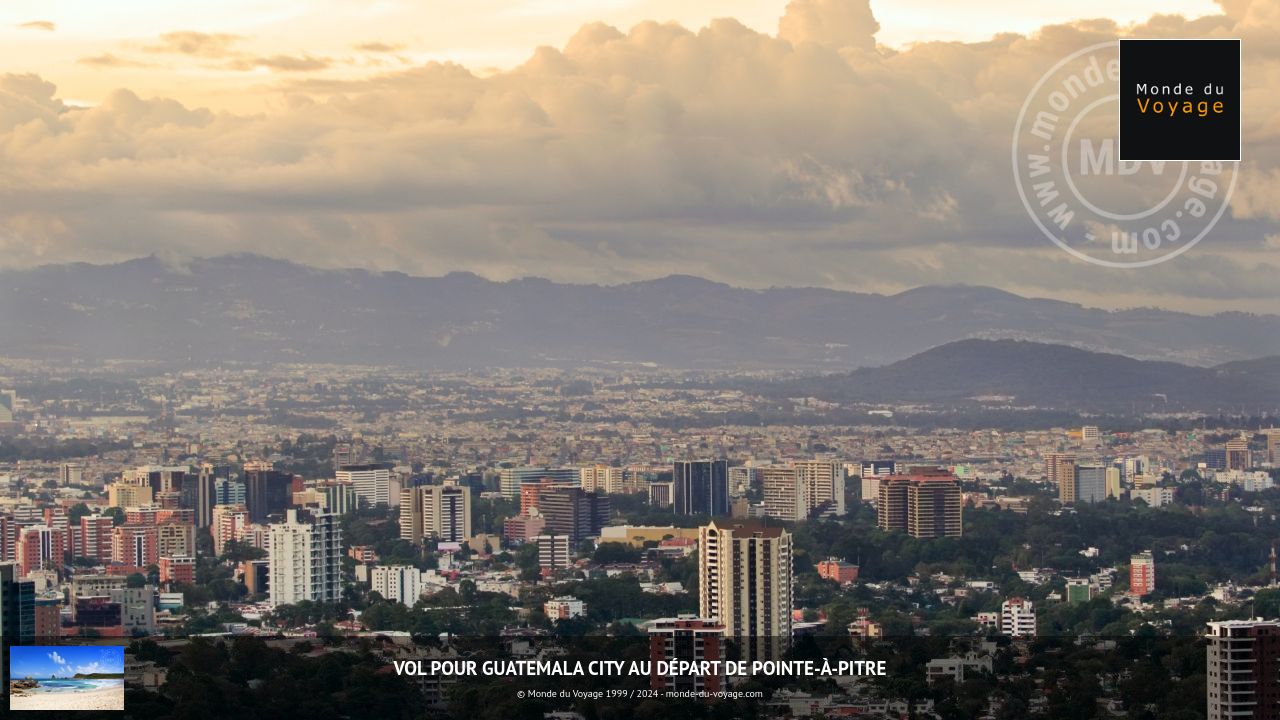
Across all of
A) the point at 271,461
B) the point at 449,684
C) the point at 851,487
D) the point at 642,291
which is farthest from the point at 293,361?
the point at 449,684

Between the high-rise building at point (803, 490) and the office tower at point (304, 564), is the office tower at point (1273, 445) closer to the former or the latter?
the high-rise building at point (803, 490)

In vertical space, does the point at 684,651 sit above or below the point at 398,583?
above

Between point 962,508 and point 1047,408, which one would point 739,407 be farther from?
point 962,508

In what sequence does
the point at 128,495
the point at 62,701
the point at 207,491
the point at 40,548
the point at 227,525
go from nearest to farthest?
the point at 62,701, the point at 40,548, the point at 227,525, the point at 207,491, the point at 128,495

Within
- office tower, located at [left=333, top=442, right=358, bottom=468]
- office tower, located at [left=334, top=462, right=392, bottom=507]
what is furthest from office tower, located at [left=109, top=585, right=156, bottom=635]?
office tower, located at [left=333, top=442, right=358, bottom=468]

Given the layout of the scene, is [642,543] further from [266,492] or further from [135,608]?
[135,608]

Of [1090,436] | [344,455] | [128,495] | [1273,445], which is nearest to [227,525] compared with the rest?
[128,495]

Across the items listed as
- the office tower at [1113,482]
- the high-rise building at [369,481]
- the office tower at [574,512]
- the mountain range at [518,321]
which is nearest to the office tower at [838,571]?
the office tower at [574,512]
